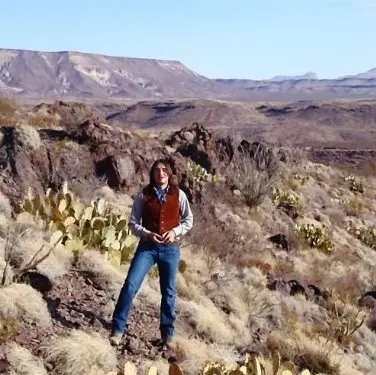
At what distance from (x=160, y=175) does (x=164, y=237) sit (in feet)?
1.79

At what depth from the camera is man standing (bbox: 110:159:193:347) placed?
6.05m

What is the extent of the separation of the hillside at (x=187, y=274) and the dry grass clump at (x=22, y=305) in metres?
0.02

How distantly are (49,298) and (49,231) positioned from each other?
5.27 ft

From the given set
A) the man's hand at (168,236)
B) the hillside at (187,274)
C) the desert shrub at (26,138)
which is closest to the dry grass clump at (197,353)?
the hillside at (187,274)

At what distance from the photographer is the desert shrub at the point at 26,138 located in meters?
12.2

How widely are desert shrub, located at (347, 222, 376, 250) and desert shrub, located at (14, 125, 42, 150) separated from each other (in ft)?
33.9

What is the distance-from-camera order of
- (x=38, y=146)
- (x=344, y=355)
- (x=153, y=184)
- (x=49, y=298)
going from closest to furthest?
(x=153, y=184)
(x=49, y=298)
(x=344, y=355)
(x=38, y=146)

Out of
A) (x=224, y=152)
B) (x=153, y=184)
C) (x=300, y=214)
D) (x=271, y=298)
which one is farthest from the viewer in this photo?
(x=224, y=152)

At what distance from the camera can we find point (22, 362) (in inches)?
217

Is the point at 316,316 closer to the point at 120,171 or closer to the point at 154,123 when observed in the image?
the point at 120,171

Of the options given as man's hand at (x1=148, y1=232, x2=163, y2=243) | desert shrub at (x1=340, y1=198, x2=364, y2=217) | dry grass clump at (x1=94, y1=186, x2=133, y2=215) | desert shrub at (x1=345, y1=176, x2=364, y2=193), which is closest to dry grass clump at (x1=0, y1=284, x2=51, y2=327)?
man's hand at (x1=148, y1=232, x2=163, y2=243)

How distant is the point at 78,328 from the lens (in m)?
6.46

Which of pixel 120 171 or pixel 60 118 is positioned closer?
pixel 120 171

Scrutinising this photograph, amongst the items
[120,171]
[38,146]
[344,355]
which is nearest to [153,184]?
[344,355]
